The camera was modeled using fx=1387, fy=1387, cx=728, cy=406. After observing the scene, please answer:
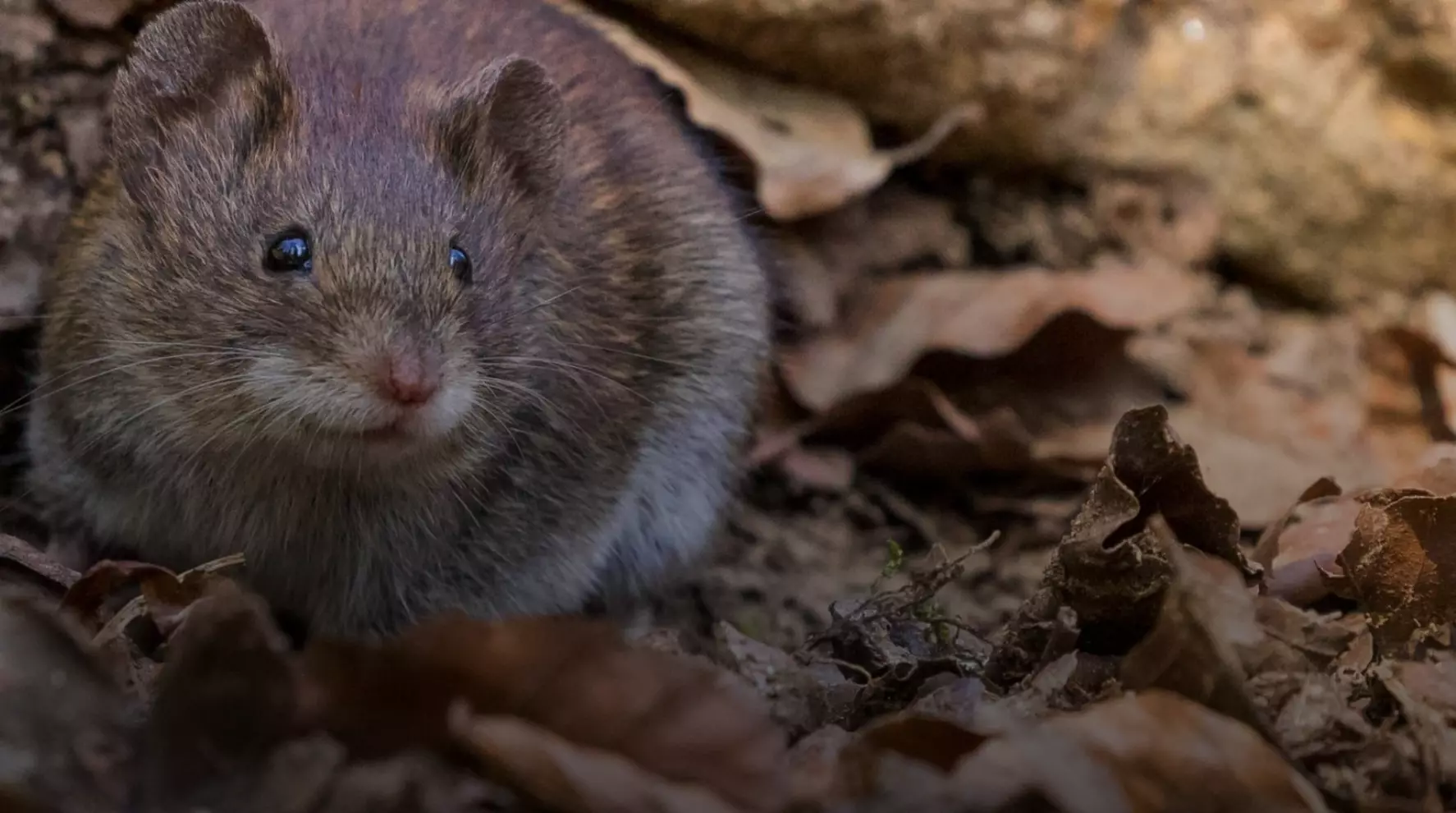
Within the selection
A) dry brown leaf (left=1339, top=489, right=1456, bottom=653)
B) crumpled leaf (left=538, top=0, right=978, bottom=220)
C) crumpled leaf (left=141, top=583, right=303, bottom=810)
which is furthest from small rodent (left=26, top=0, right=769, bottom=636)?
Answer: dry brown leaf (left=1339, top=489, right=1456, bottom=653)

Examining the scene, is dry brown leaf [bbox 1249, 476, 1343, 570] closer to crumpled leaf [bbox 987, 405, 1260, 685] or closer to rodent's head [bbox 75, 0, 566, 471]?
crumpled leaf [bbox 987, 405, 1260, 685]

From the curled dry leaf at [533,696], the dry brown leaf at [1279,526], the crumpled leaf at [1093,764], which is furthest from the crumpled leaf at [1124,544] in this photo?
the curled dry leaf at [533,696]

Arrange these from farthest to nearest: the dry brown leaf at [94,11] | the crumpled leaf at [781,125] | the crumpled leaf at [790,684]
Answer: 1. the crumpled leaf at [781,125]
2. the dry brown leaf at [94,11]
3. the crumpled leaf at [790,684]

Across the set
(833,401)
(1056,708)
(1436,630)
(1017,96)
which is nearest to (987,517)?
(833,401)

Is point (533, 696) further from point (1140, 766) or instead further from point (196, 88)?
point (196, 88)

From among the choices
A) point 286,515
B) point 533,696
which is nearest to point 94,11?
point 286,515

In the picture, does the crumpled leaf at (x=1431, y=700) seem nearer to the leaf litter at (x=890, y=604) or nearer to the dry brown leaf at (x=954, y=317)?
the leaf litter at (x=890, y=604)
